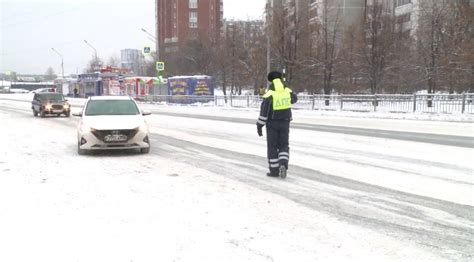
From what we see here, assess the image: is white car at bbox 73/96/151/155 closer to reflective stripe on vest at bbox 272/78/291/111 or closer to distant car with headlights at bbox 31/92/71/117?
reflective stripe on vest at bbox 272/78/291/111

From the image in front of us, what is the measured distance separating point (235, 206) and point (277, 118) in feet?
8.07

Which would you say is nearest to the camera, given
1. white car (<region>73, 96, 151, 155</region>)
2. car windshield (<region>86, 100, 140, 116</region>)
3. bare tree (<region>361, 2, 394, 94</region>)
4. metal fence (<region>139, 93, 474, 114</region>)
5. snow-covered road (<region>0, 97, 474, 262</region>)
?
snow-covered road (<region>0, 97, 474, 262</region>)

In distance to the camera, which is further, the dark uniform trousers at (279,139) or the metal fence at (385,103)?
the metal fence at (385,103)

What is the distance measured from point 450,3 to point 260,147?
33.0 m

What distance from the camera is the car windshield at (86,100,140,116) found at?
1320 cm

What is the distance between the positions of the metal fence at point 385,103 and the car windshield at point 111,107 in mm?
19150

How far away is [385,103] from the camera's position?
3167 cm

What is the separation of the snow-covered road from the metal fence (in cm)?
1542

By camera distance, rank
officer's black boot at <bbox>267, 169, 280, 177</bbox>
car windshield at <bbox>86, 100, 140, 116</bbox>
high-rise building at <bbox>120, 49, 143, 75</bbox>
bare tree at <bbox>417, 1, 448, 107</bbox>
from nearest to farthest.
A: officer's black boot at <bbox>267, 169, 280, 177</bbox> < car windshield at <bbox>86, 100, 140, 116</bbox> < bare tree at <bbox>417, 1, 448, 107</bbox> < high-rise building at <bbox>120, 49, 143, 75</bbox>

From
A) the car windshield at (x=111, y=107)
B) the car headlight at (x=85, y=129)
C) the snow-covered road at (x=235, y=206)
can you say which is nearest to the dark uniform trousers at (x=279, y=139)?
the snow-covered road at (x=235, y=206)

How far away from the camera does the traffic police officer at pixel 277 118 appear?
8.89 meters

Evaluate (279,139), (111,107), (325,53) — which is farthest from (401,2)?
(279,139)

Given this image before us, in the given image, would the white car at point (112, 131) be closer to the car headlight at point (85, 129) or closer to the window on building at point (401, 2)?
the car headlight at point (85, 129)

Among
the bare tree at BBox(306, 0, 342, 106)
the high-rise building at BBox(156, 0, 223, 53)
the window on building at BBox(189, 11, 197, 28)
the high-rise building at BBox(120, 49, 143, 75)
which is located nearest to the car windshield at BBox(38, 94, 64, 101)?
the bare tree at BBox(306, 0, 342, 106)
